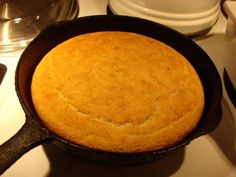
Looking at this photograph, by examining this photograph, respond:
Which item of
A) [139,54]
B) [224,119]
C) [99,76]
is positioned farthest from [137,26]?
[224,119]

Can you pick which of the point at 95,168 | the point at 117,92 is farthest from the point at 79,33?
the point at 95,168

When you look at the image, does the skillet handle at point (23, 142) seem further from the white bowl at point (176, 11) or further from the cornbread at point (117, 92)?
the white bowl at point (176, 11)

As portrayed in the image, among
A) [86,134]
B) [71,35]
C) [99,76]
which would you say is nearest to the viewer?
[86,134]

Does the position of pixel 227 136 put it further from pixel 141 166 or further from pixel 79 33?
pixel 79 33

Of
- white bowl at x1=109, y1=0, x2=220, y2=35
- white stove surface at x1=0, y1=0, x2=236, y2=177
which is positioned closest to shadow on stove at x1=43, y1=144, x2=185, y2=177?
white stove surface at x1=0, y1=0, x2=236, y2=177

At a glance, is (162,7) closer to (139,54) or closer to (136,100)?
(139,54)

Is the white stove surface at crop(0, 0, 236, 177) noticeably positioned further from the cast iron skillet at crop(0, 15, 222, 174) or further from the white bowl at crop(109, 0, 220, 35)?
the white bowl at crop(109, 0, 220, 35)
